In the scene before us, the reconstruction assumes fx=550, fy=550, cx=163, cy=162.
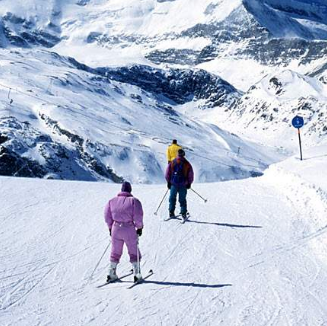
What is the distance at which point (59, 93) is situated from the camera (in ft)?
377

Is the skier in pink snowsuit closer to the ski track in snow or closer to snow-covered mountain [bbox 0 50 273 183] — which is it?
the ski track in snow

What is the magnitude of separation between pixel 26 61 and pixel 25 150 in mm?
80415

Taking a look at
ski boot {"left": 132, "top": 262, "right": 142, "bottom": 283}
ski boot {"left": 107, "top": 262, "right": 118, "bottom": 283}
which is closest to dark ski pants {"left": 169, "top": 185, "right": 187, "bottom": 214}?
ski boot {"left": 132, "top": 262, "right": 142, "bottom": 283}

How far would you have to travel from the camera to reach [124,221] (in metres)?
9.46

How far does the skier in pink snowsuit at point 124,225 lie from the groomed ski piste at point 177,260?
0.39 metres

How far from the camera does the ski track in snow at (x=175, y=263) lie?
27.0 feet

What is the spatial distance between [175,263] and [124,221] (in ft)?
5.76

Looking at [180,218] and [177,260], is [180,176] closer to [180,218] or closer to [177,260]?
[180,218]

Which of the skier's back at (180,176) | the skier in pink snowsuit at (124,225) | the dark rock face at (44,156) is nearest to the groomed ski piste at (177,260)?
the skier in pink snowsuit at (124,225)

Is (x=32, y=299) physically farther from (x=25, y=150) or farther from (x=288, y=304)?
(x=25, y=150)

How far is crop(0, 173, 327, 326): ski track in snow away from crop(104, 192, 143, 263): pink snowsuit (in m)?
0.62

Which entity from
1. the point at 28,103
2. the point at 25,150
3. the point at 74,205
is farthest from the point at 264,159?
the point at 74,205

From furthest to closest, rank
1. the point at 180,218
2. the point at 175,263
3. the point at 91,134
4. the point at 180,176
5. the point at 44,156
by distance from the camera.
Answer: the point at 91,134, the point at 44,156, the point at 180,218, the point at 180,176, the point at 175,263

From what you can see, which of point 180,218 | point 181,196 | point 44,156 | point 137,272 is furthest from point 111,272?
point 44,156
